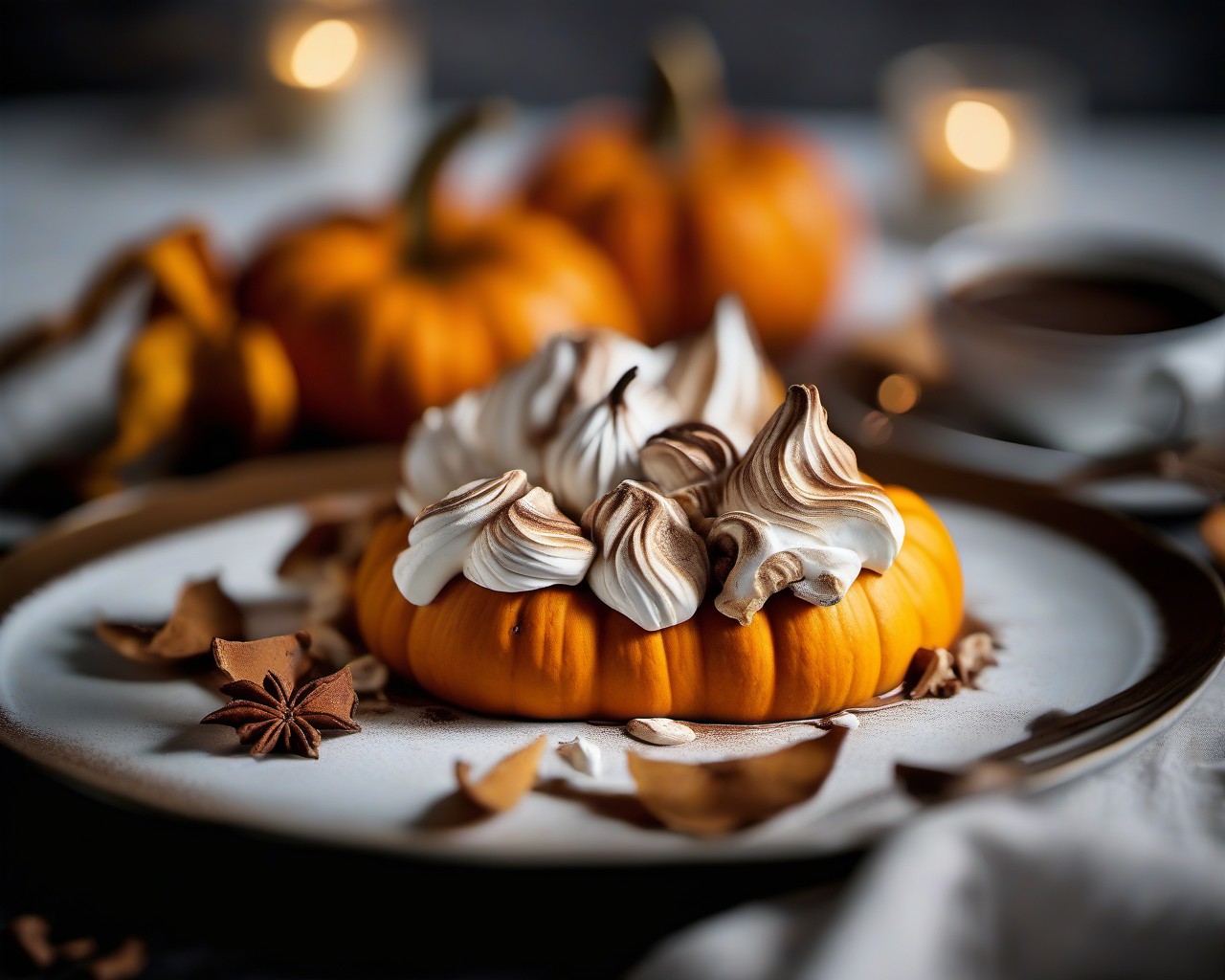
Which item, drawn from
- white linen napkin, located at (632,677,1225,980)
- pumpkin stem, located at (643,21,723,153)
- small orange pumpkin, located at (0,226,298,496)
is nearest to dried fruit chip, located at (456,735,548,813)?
white linen napkin, located at (632,677,1225,980)

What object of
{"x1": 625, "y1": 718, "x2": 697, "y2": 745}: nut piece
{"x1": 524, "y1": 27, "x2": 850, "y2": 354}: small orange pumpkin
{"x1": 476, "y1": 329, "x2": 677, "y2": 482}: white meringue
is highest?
{"x1": 524, "y1": 27, "x2": 850, "y2": 354}: small orange pumpkin

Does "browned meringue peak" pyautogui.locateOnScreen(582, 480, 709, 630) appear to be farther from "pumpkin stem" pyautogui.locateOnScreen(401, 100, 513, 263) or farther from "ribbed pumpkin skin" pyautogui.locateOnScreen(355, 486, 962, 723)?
"pumpkin stem" pyautogui.locateOnScreen(401, 100, 513, 263)

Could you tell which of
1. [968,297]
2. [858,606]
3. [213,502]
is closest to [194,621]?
[213,502]

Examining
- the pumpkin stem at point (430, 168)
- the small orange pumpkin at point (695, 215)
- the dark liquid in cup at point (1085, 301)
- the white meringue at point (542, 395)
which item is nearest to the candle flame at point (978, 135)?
the small orange pumpkin at point (695, 215)

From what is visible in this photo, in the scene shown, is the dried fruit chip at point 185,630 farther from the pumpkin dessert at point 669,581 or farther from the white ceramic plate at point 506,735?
the pumpkin dessert at point 669,581

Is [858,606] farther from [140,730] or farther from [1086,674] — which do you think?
[140,730]
